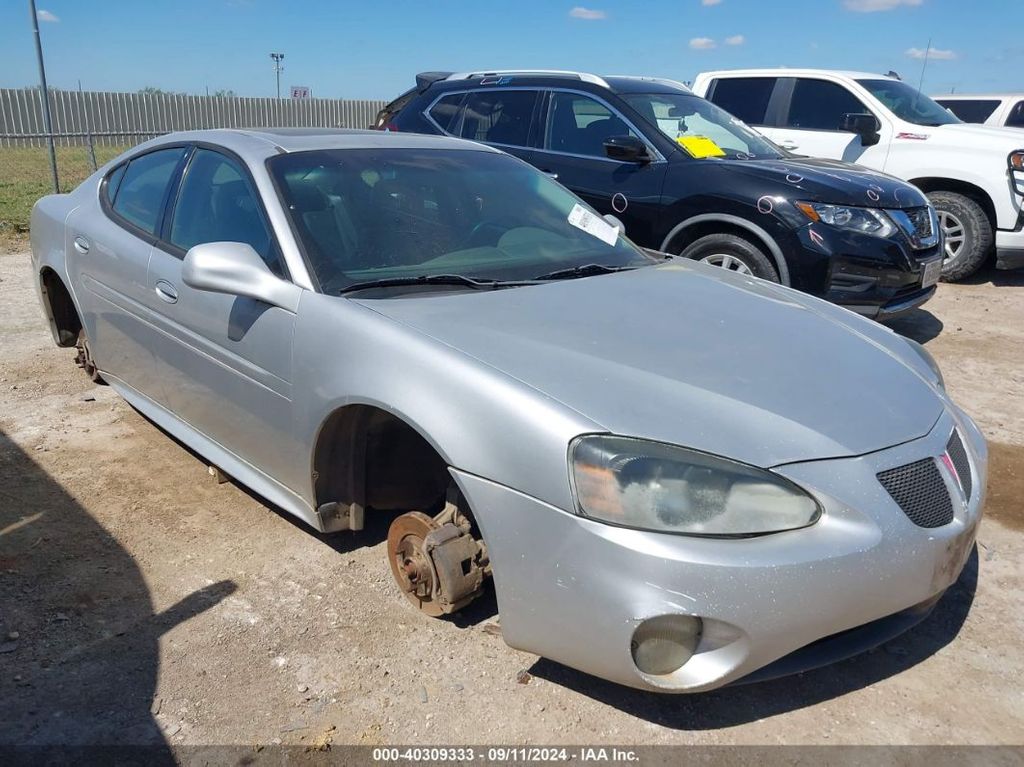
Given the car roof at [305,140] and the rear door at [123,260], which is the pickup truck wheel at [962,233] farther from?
the rear door at [123,260]

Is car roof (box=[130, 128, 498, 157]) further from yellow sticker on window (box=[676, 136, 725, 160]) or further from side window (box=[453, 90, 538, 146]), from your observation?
side window (box=[453, 90, 538, 146])

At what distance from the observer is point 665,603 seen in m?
1.98

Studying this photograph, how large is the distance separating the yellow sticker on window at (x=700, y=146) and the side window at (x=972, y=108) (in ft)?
26.5

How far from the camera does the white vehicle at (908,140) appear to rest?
797 cm

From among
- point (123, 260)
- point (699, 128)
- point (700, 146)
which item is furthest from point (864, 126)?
point (123, 260)

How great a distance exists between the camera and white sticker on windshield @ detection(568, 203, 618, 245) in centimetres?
358

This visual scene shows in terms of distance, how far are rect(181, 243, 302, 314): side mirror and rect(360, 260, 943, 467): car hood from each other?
375mm

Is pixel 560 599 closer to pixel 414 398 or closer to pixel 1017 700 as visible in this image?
pixel 414 398

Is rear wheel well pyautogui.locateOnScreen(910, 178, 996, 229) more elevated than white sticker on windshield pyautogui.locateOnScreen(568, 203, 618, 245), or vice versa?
white sticker on windshield pyautogui.locateOnScreen(568, 203, 618, 245)

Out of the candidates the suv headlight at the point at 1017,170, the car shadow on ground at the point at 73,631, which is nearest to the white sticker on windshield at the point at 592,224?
A: the car shadow on ground at the point at 73,631

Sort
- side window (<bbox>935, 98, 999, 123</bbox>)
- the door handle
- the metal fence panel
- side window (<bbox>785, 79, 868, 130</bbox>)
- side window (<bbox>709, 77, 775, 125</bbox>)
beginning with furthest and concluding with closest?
the metal fence panel < side window (<bbox>935, 98, 999, 123</bbox>) < side window (<bbox>709, 77, 775, 125</bbox>) < side window (<bbox>785, 79, 868, 130</bbox>) < the door handle

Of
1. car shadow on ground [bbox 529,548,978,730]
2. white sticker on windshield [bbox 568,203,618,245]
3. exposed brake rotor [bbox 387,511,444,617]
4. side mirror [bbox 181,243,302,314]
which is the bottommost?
car shadow on ground [bbox 529,548,978,730]

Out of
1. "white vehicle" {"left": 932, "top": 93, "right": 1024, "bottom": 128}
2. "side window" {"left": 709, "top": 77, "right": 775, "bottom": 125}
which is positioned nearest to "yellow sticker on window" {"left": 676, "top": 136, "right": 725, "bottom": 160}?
"side window" {"left": 709, "top": 77, "right": 775, "bottom": 125}

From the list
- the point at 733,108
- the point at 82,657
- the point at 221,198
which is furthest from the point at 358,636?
the point at 733,108
